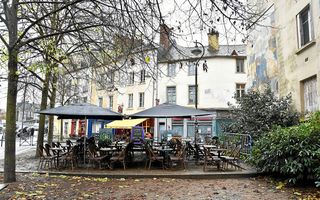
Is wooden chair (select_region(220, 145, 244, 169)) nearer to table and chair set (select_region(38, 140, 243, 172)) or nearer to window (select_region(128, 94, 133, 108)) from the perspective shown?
table and chair set (select_region(38, 140, 243, 172))

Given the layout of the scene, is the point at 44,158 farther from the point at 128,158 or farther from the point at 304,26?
the point at 304,26

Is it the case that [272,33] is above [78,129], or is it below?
above

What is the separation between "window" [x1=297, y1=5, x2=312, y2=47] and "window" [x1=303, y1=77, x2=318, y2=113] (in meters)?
1.73

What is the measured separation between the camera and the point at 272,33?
15.0 metres

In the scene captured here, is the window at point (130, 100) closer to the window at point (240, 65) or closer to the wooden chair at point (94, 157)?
the window at point (240, 65)

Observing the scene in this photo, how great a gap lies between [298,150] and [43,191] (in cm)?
675

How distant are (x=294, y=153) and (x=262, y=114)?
19.9 feet

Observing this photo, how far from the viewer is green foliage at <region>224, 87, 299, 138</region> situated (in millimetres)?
12560

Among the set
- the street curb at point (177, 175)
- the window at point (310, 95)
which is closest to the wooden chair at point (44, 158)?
the street curb at point (177, 175)

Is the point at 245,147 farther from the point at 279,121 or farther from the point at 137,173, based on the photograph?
the point at 137,173

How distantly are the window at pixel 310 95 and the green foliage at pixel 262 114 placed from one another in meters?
0.71

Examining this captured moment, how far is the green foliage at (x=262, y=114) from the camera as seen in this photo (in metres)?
12.6

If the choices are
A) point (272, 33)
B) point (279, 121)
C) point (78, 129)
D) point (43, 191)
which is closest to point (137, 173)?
point (43, 191)

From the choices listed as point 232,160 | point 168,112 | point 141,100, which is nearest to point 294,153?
point 232,160
